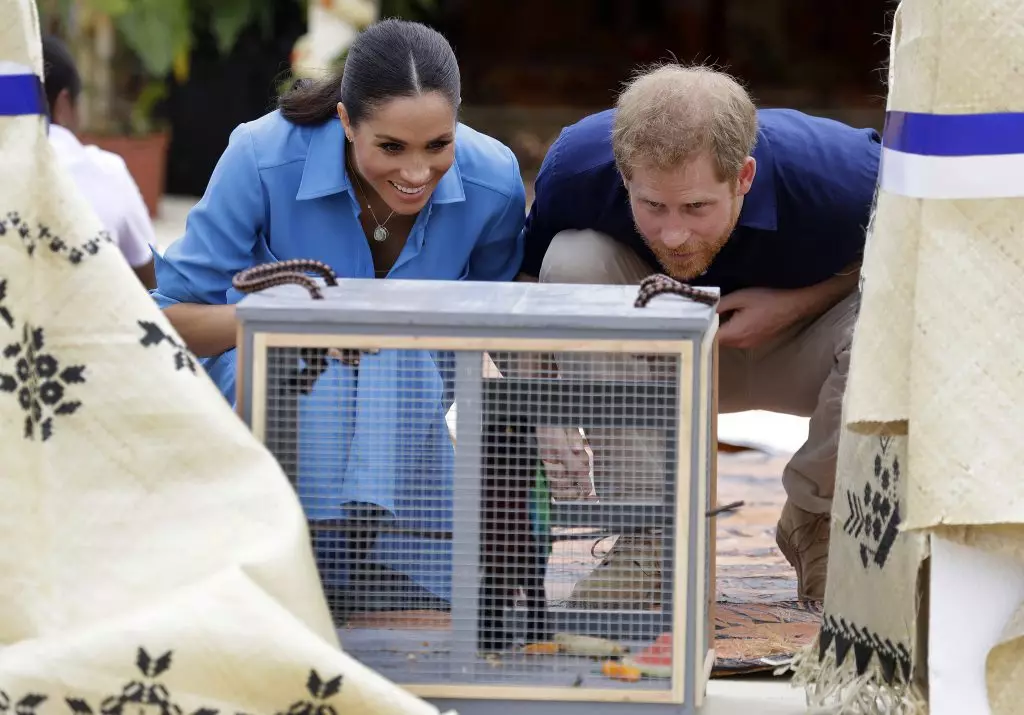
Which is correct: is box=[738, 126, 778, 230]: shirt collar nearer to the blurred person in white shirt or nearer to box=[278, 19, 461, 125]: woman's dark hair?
box=[278, 19, 461, 125]: woman's dark hair

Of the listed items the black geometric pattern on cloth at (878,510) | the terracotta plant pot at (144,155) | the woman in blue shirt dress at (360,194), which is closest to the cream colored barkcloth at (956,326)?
the black geometric pattern on cloth at (878,510)

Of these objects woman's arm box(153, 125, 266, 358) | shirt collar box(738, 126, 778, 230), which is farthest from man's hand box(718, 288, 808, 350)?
woman's arm box(153, 125, 266, 358)

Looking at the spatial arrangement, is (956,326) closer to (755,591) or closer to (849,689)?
(849,689)

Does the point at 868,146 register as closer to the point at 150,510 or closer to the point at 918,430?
the point at 918,430

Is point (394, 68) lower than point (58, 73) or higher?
lower

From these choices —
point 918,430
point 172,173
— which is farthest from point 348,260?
point 172,173

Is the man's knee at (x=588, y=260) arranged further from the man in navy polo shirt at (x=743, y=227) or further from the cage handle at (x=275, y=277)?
the cage handle at (x=275, y=277)

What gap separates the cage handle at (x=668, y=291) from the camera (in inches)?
86.8

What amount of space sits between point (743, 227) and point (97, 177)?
7.36ft

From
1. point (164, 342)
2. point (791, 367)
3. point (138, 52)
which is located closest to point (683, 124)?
point (791, 367)

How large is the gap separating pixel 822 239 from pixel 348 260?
0.88 metres

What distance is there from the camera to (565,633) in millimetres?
2246

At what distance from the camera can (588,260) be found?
2.90 meters

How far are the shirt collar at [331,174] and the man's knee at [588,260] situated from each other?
20 centimetres
